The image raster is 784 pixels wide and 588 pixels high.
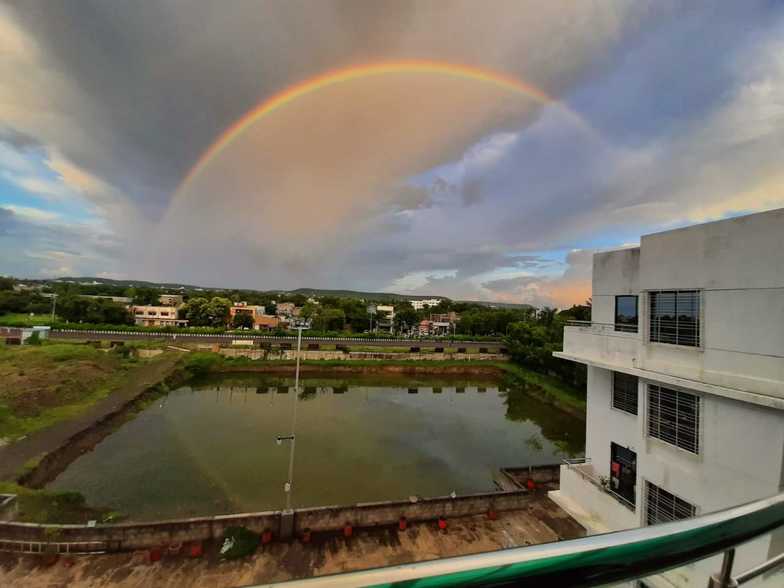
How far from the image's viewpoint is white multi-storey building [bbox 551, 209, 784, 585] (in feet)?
11.7

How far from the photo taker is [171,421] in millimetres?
14398

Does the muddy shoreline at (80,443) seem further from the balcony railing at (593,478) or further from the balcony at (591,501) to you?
the balcony railing at (593,478)

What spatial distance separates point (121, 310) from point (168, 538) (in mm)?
35442

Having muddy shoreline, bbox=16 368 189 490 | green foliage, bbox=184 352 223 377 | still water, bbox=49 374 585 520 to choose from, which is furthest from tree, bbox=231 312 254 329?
muddy shoreline, bbox=16 368 189 490

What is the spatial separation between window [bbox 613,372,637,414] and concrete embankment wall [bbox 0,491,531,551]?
353cm

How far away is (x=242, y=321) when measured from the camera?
4200cm

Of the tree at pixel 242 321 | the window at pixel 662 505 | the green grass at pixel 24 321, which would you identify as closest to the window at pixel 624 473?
the window at pixel 662 505

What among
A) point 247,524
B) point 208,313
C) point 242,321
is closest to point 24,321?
point 208,313

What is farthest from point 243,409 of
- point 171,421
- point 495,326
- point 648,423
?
point 495,326

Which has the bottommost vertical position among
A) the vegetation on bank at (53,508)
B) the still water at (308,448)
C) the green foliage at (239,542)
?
the still water at (308,448)

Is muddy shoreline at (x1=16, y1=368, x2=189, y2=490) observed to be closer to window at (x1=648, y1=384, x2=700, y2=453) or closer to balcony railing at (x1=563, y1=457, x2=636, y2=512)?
balcony railing at (x1=563, y1=457, x2=636, y2=512)

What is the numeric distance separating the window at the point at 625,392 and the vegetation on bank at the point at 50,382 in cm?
1442

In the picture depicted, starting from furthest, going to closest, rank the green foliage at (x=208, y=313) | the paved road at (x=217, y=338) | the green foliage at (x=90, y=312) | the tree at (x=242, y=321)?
the tree at (x=242, y=321), the green foliage at (x=208, y=313), the green foliage at (x=90, y=312), the paved road at (x=217, y=338)

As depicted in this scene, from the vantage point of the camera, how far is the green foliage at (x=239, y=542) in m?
6.10
